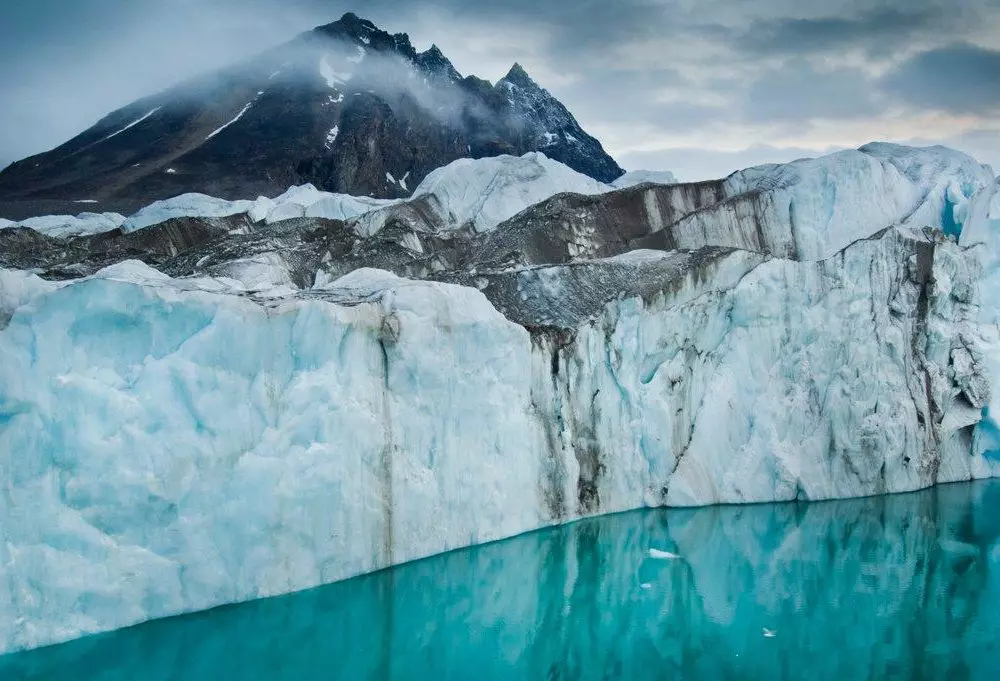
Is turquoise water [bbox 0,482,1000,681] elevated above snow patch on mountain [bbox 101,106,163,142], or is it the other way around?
snow patch on mountain [bbox 101,106,163,142]

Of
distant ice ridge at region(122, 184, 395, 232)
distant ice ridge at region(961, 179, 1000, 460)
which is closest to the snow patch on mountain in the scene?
distant ice ridge at region(122, 184, 395, 232)

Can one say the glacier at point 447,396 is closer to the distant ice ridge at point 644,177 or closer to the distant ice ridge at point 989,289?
the distant ice ridge at point 989,289

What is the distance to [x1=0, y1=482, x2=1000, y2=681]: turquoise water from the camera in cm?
1044

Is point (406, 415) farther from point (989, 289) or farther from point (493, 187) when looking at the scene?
point (493, 187)

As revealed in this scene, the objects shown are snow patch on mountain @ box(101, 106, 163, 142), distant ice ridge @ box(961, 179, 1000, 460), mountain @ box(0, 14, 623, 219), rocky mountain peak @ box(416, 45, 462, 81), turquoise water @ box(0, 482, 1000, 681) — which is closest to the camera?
turquoise water @ box(0, 482, 1000, 681)

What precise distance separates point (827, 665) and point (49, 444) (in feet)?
30.8

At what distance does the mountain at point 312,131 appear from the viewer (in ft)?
180

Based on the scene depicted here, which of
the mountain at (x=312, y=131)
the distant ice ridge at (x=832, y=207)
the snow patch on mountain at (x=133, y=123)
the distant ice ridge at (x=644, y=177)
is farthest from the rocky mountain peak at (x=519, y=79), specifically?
the distant ice ridge at (x=832, y=207)

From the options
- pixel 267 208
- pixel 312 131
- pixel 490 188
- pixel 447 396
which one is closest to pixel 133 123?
pixel 312 131

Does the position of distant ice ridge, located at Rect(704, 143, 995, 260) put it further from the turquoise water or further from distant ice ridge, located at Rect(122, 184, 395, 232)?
distant ice ridge, located at Rect(122, 184, 395, 232)

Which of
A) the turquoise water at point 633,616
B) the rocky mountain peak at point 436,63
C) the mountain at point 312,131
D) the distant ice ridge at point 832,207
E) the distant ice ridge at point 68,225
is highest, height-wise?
the rocky mountain peak at point 436,63

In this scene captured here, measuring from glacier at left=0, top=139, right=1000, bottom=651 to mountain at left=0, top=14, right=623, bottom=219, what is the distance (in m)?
35.2

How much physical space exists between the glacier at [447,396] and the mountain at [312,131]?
35.2m

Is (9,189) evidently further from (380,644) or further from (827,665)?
(827,665)
